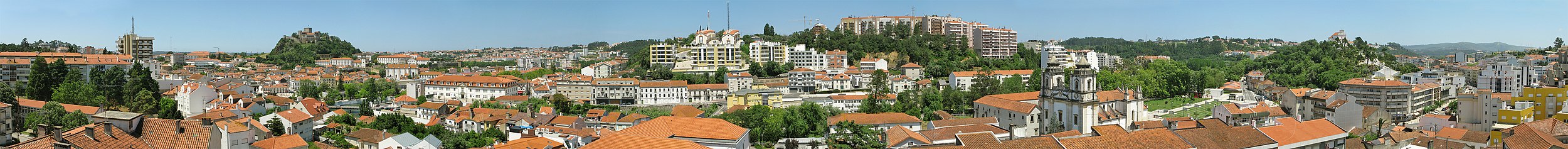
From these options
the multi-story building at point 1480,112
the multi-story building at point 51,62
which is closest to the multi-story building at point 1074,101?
the multi-story building at point 1480,112

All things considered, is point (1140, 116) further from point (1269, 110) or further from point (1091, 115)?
point (1091, 115)

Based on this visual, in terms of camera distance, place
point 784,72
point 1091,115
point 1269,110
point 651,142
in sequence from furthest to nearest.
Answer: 1. point 784,72
2. point 1269,110
3. point 1091,115
4. point 651,142

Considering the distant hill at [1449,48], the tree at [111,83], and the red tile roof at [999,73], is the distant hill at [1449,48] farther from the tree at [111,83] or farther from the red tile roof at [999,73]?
the tree at [111,83]

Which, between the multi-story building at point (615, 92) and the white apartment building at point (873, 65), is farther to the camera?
the white apartment building at point (873, 65)

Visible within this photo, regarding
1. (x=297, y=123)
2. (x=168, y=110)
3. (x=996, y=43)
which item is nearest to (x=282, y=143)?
(x=297, y=123)

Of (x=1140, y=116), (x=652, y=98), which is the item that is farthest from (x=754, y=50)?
(x=1140, y=116)

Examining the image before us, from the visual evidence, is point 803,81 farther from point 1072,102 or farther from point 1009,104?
point 1072,102
